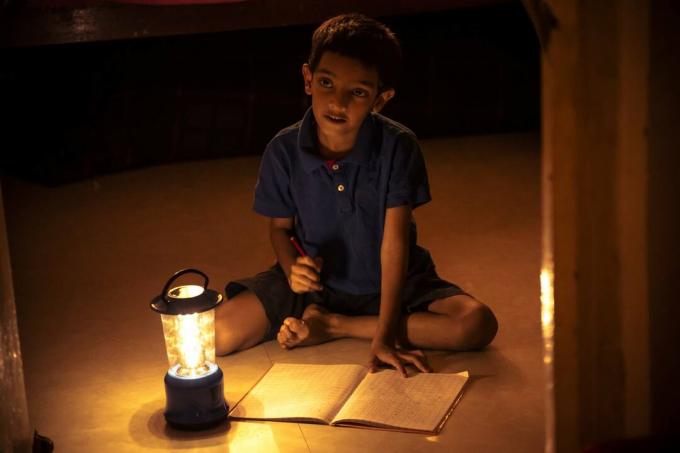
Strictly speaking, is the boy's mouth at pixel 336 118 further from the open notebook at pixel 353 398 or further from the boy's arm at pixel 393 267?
the open notebook at pixel 353 398

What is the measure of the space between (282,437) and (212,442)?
0.13m

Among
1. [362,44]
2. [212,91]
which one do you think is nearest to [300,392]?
[362,44]

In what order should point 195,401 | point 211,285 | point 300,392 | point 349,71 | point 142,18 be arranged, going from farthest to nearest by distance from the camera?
point 142,18 → point 211,285 → point 349,71 → point 300,392 → point 195,401

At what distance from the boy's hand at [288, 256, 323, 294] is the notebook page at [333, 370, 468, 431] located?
0.79 ft

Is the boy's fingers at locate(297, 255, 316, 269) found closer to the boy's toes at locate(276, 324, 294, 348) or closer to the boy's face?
the boy's toes at locate(276, 324, 294, 348)

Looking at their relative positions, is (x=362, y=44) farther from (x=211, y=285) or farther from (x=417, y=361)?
(x=211, y=285)

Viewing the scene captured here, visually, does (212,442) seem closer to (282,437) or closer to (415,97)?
(282,437)

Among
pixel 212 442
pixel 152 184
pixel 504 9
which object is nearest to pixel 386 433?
pixel 212 442

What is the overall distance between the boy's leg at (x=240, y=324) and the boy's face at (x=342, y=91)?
0.47m

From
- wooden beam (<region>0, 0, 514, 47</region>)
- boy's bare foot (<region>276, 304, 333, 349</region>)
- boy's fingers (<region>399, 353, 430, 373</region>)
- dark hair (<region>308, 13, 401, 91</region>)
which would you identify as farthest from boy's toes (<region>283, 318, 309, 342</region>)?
wooden beam (<region>0, 0, 514, 47</region>)

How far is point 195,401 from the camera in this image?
2.04 metres

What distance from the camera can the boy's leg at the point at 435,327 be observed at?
2.36 meters

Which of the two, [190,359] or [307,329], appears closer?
[190,359]

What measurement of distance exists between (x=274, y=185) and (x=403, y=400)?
64 cm
